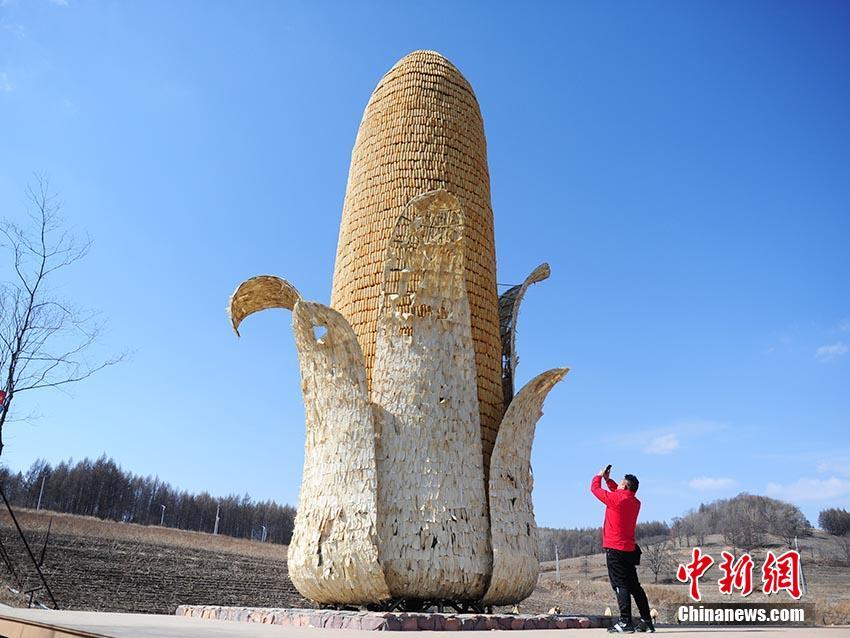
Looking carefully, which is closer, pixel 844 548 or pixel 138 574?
pixel 138 574

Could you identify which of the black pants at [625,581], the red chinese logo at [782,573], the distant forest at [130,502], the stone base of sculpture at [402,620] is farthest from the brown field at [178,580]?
the distant forest at [130,502]

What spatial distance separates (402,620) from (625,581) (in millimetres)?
1727

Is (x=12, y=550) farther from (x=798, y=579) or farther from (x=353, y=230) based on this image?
(x=798, y=579)

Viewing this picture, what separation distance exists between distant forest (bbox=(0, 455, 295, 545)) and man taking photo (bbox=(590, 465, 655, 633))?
5803 centimetres

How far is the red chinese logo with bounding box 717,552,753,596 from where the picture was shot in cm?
568

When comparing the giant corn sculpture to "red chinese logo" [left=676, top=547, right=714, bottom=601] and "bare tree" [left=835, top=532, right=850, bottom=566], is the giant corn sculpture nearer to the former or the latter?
"red chinese logo" [left=676, top=547, right=714, bottom=601]

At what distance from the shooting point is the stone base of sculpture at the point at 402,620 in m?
4.84

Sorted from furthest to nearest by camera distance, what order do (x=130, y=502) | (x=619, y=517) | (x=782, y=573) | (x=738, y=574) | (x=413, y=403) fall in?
(x=130, y=502) < (x=413, y=403) < (x=738, y=574) < (x=782, y=573) < (x=619, y=517)

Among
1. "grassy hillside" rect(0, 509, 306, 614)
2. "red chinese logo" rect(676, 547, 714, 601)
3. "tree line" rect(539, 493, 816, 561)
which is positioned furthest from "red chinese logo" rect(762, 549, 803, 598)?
"tree line" rect(539, 493, 816, 561)

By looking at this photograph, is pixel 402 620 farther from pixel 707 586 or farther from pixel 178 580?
pixel 707 586

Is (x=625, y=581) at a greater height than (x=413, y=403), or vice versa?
(x=413, y=403)

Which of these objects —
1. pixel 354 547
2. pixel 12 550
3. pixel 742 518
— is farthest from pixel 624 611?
pixel 742 518

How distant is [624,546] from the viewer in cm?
480

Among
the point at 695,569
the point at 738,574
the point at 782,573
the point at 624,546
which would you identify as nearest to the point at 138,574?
the point at 695,569
